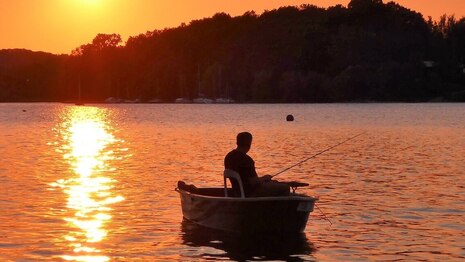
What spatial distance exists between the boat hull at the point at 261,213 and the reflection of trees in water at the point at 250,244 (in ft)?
0.72

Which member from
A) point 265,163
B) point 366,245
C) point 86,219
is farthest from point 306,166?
point 366,245

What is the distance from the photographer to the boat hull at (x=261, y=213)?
2232 centimetres

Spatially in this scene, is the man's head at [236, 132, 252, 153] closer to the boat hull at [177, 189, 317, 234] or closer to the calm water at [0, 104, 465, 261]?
the boat hull at [177, 189, 317, 234]

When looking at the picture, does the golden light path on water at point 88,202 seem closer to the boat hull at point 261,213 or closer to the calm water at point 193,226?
the calm water at point 193,226

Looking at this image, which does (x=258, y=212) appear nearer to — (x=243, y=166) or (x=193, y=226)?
(x=243, y=166)

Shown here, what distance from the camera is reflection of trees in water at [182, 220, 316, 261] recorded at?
2139 cm

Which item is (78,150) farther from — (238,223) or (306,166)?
(238,223)

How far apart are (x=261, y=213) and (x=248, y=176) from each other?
0.96 m

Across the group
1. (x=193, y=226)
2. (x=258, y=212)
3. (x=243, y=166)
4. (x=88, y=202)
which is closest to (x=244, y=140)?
(x=243, y=166)

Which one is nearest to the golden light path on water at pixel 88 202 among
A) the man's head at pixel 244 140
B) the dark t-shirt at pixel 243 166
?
the dark t-shirt at pixel 243 166

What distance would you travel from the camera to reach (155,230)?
24688mm

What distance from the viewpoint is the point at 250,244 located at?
2272 centimetres

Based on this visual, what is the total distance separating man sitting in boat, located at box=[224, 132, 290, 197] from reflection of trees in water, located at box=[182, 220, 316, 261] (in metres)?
1.12

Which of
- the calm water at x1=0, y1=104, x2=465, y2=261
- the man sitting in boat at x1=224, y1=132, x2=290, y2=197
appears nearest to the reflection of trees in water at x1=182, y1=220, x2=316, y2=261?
the calm water at x1=0, y1=104, x2=465, y2=261
